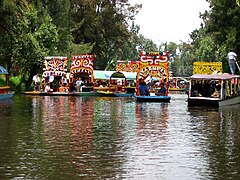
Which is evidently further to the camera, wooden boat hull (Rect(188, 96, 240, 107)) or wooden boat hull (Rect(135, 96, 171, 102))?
wooden boat hull (Rect(135, 96, 171, 102))

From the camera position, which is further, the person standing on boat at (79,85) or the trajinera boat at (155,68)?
the person standing on boat at (79,85)

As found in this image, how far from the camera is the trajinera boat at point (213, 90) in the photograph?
34.4 m

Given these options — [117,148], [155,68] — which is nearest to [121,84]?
[155,68]

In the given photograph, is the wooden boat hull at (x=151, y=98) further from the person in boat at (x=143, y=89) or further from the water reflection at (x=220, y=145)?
the water reflection at (x=220, y=145)

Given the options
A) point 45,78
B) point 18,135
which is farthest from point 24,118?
point 45,78

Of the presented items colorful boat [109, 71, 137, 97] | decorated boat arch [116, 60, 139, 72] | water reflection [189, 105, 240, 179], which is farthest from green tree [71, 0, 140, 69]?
water reflection [189, 105, 240, 179]

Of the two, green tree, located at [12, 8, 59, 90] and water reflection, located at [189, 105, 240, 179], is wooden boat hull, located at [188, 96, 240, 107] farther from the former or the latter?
green tree, located at [12, 8, 59, 90]

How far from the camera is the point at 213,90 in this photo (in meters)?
36.8

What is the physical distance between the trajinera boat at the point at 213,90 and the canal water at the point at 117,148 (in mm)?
11291

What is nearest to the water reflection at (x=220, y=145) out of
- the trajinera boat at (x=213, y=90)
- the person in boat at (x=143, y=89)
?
the trajinera boat at (x=213, y=90)

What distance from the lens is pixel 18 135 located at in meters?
16.9

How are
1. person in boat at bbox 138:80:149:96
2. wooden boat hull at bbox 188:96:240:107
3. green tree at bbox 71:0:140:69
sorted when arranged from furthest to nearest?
green tree at bbox 71:0:140:69, person in boat at bbox 138:80:149:96, wooden boat hull at bbox 188:96:240:107

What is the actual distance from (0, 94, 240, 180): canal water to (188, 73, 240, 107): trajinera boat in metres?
11.3

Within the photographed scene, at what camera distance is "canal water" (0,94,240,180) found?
11.2m
